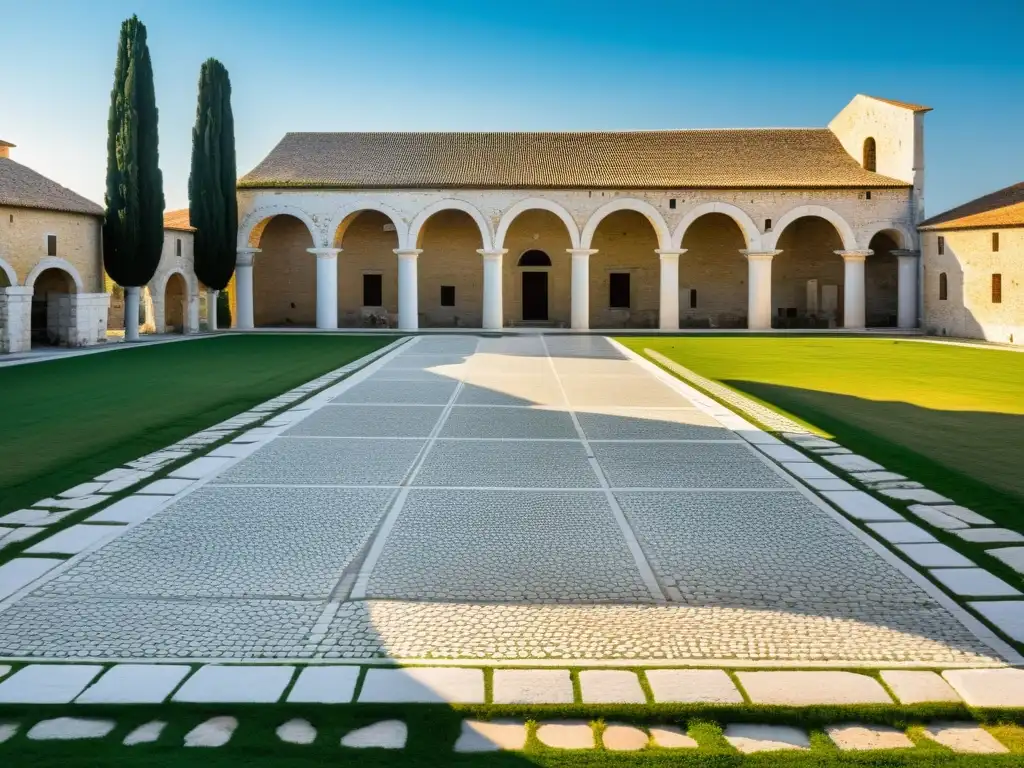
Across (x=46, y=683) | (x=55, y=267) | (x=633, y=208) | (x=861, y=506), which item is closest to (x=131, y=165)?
(x=55, y=267)

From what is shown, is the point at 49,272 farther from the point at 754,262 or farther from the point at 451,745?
the point at 451,745

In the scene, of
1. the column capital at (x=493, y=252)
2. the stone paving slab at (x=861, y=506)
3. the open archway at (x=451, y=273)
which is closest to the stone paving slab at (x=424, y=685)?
the stone paving slab at (x=861, y=506)

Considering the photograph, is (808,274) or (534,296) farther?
(534,296)

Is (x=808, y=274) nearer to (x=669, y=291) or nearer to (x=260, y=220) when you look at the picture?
(x=669, y=291)

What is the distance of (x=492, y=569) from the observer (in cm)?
625

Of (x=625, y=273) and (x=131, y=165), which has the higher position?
(x=131, y=165)

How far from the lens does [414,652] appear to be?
191 inches

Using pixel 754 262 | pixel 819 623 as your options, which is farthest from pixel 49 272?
pixel 819 623

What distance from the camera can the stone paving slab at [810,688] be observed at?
4.29 m

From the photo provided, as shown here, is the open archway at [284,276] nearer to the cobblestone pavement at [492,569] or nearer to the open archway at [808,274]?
the open archway at [808,274]

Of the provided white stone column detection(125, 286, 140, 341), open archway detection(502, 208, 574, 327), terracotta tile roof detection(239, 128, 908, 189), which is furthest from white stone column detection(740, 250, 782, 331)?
white stone column detection(125, 286, 140, 341)

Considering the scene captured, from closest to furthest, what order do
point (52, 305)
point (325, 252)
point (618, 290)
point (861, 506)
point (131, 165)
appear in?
point (861, 506)
point (52, 305)
point (131, 165)
point (325, 252)
point (618, 290)

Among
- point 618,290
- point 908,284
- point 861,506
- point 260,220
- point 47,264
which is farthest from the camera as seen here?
point 618,290

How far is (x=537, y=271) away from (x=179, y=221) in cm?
1341
